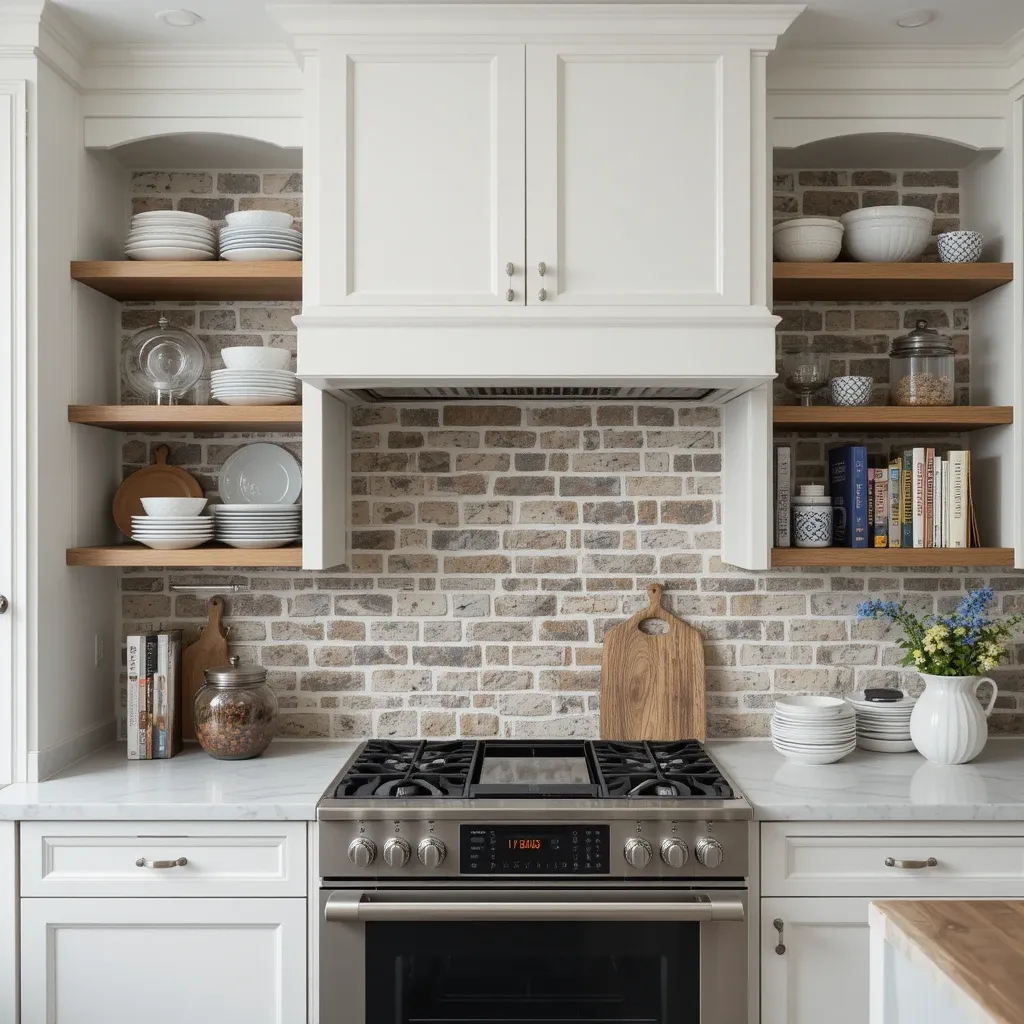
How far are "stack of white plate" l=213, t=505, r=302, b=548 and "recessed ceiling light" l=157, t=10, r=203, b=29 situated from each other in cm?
116

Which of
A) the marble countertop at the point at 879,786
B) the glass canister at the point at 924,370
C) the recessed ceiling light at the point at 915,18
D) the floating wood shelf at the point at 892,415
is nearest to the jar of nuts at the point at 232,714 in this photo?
the marble countertop at the point at 879,786

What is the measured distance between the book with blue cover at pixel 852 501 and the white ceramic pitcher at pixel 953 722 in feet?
1.26

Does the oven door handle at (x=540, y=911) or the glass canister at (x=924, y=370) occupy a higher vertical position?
the glass canister at (x=924, y=370)

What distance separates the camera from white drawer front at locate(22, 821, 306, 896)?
2.04m

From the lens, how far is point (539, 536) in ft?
8.59

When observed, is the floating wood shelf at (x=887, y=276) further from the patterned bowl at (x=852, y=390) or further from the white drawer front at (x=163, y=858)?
the white drawer front at (x=163, y=858)

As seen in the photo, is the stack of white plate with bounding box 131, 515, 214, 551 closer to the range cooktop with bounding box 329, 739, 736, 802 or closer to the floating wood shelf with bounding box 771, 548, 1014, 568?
the range cooktop with bounding box 329, 739, 736, 802

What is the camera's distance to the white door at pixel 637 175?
7.11 feet

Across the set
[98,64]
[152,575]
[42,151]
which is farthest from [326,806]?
[98,64]

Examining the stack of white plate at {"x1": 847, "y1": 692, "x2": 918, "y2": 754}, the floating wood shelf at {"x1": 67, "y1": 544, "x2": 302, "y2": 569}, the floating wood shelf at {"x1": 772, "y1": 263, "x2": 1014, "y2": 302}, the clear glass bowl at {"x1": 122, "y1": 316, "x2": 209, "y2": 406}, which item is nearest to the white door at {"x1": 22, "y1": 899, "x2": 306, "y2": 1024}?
the floating wood shelf at {"x1": 67, "y1": 544, "x2": 302, "y2": 569}

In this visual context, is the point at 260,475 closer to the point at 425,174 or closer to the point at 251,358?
the point at 251,358

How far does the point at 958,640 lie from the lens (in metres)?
2.33

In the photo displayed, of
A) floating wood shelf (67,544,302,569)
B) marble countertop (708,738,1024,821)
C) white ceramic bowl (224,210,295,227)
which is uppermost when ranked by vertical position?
white ceramic bowl (224,210,295,227)

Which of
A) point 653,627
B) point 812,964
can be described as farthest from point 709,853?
point 653,627
